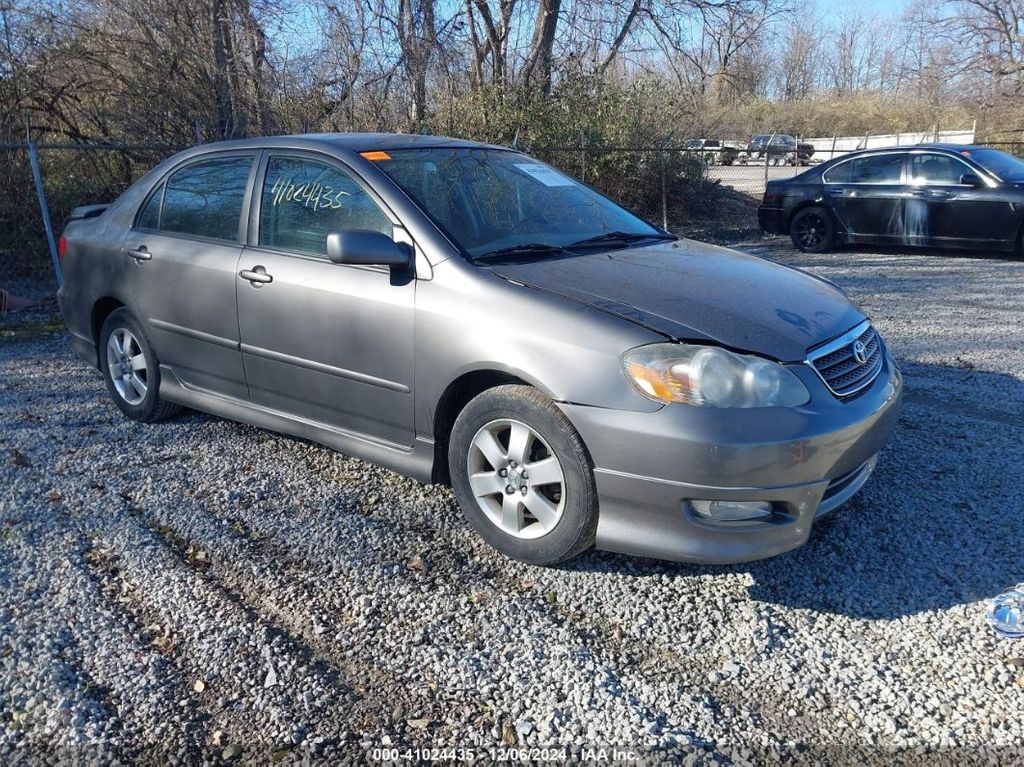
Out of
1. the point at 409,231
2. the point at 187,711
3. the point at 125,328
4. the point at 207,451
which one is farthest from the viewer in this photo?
the point at 125,328

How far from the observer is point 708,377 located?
2.93 m

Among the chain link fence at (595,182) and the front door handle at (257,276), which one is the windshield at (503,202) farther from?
the chain link fence at (595,182)

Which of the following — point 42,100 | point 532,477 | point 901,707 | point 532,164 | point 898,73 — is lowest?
point 901,707

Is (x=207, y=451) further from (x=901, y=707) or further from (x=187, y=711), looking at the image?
(x=901, y=707)

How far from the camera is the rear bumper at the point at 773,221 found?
1266cm

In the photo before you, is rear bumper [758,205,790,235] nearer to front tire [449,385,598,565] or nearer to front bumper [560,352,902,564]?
front bumper [560,352,902,564]

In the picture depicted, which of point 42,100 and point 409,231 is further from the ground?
point 42,100

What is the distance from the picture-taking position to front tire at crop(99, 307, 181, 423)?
4.88 meters

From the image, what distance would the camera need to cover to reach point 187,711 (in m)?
2.54

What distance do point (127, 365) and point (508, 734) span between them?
3697mm

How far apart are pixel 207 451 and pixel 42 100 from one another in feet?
27.5

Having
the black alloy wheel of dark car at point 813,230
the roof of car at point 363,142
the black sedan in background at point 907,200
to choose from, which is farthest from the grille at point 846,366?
the black alloy wheel of dark car at point 813,230

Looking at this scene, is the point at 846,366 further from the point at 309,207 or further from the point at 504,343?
the point at 309,207

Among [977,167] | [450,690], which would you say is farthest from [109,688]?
[977,167]
